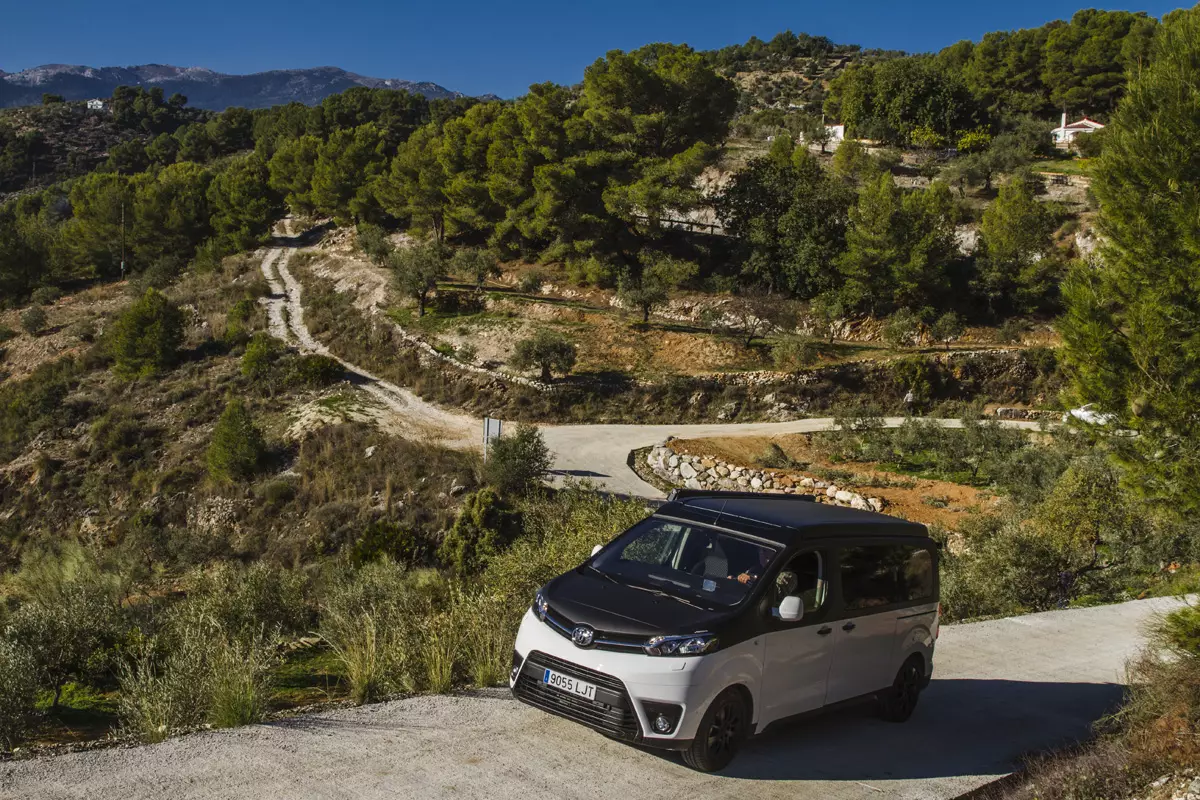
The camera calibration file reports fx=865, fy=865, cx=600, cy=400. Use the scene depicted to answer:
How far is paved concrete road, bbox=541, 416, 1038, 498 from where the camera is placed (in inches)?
944

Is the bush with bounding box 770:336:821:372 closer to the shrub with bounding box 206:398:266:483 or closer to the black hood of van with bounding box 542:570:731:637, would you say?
the shrub with bounding box 206:398:266:483

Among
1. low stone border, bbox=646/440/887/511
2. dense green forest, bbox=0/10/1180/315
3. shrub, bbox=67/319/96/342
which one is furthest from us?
shrub, bbox=67/319/96/342

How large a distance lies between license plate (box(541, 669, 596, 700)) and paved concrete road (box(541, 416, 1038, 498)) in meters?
16.9

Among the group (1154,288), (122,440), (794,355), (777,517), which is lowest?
(122,440)

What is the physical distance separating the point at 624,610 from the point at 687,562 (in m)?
0.78

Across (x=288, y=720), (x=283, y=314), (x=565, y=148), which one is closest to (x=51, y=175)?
(x=283, y=314)

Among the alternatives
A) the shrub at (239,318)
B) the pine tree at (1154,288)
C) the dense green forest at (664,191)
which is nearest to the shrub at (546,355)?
the dense green forest at (664,191)

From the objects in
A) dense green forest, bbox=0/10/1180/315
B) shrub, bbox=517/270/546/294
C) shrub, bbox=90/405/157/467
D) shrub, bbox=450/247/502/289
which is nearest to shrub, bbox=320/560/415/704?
shrub, bbox=90/405/157/467

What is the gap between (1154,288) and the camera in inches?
328

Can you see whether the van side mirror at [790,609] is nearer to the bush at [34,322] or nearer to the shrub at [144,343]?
the shrub at [144,343]

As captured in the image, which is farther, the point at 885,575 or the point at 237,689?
the point at 885,575

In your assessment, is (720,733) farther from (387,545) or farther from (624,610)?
(387,545)

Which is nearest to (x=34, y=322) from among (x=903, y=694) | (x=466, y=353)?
(x=466, y=353)

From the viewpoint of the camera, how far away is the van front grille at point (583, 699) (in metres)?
5.30
